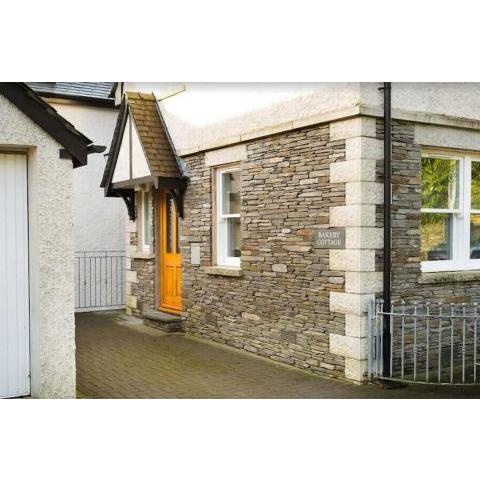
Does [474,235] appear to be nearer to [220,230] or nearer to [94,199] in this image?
[220,230]

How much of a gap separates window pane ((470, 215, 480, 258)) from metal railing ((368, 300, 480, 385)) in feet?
2.69

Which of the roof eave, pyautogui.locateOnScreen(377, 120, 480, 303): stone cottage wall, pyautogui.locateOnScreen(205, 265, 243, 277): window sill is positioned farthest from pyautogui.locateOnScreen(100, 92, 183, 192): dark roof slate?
the roof eave

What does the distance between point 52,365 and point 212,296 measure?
454cm

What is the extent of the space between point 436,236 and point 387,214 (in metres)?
1.35

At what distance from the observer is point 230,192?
34.2 feet

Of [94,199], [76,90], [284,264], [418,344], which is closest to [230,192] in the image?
[284,264]

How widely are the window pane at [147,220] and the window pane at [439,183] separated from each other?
20.6 ft

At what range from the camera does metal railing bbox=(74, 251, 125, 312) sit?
14.9 metres

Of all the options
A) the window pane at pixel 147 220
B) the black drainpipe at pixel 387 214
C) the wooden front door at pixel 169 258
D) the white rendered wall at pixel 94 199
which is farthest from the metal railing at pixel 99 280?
the black drainpipe at pixel 387 214

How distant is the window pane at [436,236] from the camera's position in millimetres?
8375

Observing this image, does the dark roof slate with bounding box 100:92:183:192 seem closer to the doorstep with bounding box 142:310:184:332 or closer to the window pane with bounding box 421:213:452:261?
the doorstep with bounding box 142:310:184:332

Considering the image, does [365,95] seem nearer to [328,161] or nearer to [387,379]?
[328,161]

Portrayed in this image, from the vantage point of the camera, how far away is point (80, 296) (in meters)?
14.9

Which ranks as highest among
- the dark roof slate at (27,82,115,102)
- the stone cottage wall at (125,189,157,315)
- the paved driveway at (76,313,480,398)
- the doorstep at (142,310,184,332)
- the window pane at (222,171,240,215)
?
the dark roof slate at (27,82,115,102)
